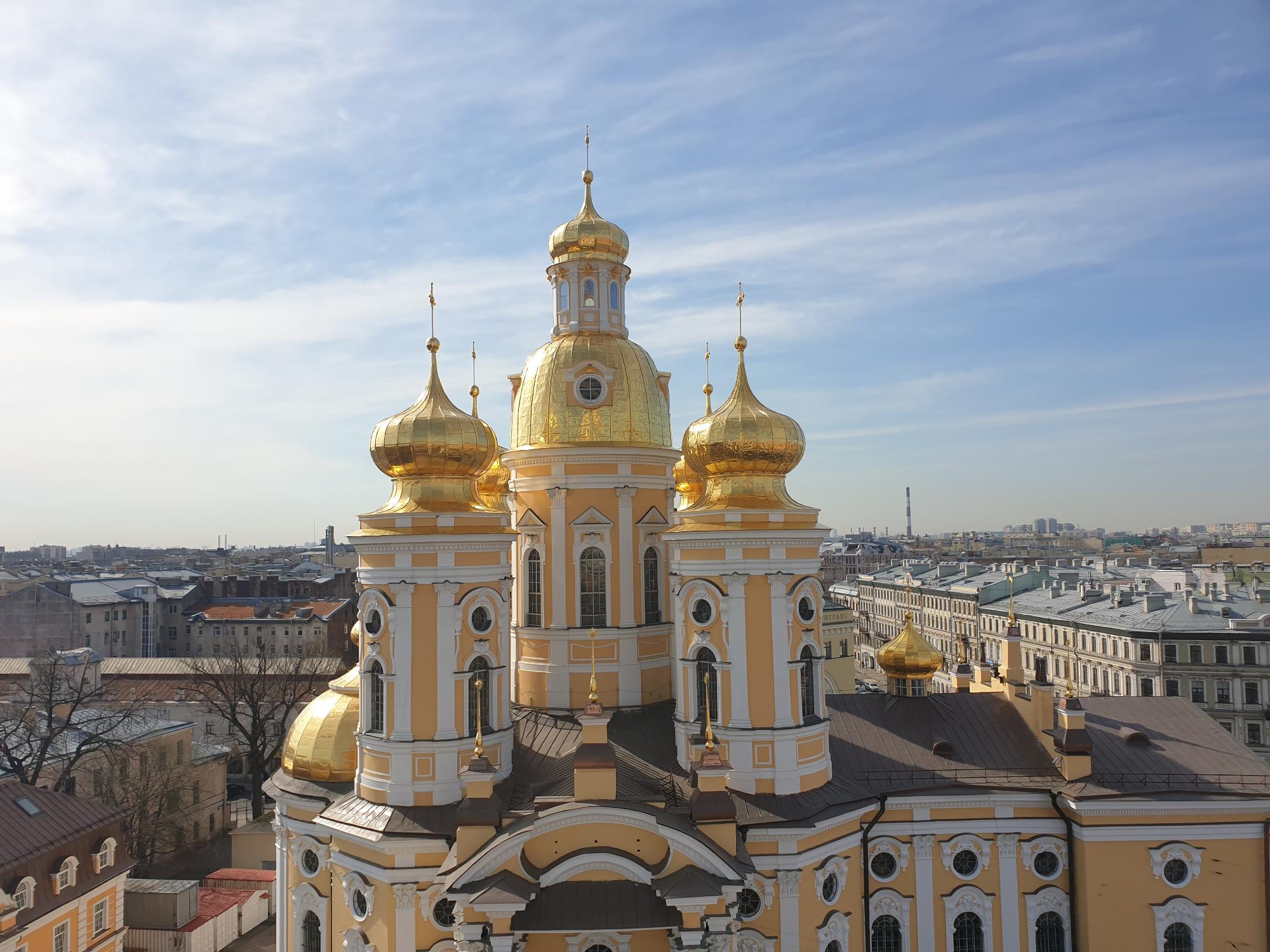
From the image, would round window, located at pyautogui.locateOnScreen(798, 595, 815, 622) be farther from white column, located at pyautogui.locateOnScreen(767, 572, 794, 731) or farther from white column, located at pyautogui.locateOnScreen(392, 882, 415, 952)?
white column, located at pyautogui.locateOnScreen(392, 882, 415, 952)

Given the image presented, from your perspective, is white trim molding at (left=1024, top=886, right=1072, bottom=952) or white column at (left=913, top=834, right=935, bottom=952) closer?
white column at (left=913, top=834, right=935, bottom=952)

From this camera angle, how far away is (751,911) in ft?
60.4

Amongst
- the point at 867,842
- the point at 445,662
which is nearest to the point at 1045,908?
the point at 867,842

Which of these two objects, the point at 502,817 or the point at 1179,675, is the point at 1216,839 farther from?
the point at 1179,675

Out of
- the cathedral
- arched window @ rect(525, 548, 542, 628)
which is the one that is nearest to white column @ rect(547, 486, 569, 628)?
the cathedral

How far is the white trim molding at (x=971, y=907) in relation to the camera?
20.5m

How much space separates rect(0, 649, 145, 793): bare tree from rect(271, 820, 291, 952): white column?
47.0 feet

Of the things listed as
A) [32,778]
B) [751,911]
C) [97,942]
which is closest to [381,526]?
[751,911]

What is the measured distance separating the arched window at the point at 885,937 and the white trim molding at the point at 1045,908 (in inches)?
114

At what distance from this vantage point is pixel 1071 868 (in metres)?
20.8

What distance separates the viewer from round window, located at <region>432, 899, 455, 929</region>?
17.9 m

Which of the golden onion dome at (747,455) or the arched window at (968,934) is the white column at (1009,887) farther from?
the golden onion dome at (747,455)

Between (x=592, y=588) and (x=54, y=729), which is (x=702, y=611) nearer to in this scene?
(x=592, y=588)

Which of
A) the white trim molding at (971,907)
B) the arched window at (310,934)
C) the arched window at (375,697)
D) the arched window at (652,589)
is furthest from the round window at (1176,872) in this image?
the arched window at (310,934)
